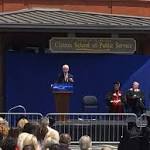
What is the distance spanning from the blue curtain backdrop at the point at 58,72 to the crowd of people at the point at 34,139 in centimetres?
813

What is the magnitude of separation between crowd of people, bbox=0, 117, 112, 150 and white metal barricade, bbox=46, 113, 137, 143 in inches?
148

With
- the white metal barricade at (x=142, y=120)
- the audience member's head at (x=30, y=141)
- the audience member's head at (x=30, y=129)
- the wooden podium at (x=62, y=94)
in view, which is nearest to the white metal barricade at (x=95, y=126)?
the white metal barricade at (x=142, y=120)

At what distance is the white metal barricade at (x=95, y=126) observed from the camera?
1706cm

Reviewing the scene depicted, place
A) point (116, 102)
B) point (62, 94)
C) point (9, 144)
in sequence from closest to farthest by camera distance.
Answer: point (9, 144)
point (62, 94)
point (116, 102)

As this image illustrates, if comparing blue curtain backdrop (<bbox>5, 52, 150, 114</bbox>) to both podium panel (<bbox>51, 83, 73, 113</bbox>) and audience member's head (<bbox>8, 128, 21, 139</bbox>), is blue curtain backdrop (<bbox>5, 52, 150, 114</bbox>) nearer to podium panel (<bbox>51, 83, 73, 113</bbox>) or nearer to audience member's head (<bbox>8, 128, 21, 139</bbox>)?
podium panel (<bbox>51, 83, 73, 113</bbox>)

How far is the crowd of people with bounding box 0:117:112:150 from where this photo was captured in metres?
10.8

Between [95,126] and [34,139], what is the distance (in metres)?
5.74

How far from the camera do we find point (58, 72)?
21.7 m

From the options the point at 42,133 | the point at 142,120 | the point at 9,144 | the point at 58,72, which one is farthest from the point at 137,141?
the point at 58,72

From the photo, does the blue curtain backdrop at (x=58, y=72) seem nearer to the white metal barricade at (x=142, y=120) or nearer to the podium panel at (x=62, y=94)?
the podium panel at (x=62, y=94)

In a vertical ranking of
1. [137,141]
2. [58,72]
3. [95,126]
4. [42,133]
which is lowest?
[95,126]

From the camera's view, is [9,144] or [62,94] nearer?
[9,144]

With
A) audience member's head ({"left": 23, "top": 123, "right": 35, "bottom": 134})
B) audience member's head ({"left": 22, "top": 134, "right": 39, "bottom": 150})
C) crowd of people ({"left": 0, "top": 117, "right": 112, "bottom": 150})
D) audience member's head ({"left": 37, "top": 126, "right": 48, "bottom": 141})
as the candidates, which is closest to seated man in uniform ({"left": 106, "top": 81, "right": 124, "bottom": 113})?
crowd of people ({"left": 0, "top": 117, "right": 112, "bottom": 150})

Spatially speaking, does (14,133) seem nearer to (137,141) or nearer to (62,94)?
(137,141)
